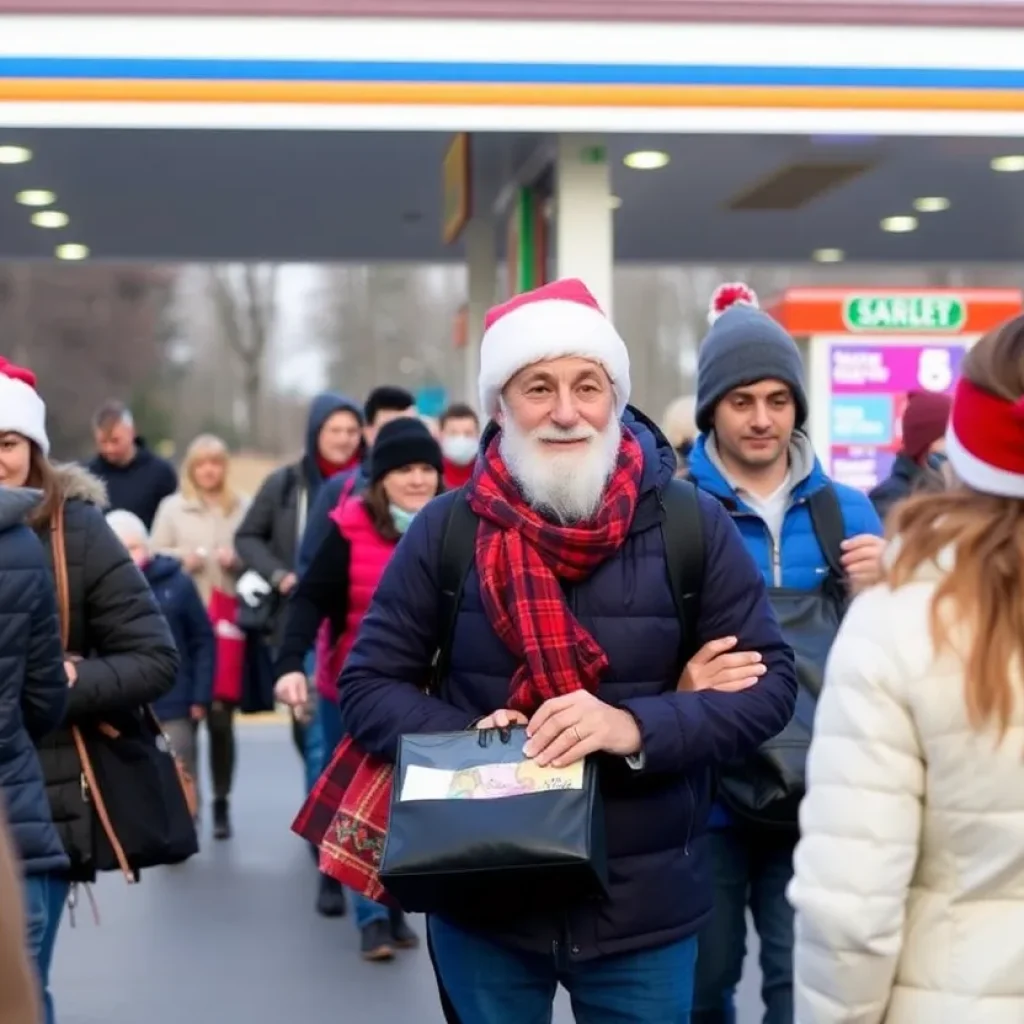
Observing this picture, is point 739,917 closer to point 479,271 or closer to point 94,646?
point 94,646

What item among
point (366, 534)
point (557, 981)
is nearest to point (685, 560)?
point (557, 981)

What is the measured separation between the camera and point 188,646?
29.1 feet

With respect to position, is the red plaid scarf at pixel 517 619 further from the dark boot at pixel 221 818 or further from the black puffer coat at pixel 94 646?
the dark boot at pixel 221 818

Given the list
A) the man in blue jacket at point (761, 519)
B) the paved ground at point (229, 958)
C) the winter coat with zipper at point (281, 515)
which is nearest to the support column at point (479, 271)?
the winter coat with zipper at point (281, 515)

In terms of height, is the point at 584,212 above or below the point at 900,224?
below

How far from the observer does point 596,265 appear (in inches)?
384

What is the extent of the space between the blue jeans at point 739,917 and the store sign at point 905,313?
8.15 meters

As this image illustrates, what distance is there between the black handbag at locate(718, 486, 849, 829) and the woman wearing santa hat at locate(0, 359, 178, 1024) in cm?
144

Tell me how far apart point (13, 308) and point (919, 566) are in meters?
49.7

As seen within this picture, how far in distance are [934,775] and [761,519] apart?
1997mm

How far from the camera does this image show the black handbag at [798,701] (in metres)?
4.18

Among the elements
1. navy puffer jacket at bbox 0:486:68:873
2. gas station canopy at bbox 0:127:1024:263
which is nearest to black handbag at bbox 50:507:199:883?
navy puffer jacket at bbox 0:486:68:873

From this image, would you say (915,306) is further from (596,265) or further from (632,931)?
(632,931)

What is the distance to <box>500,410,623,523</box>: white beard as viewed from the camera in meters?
3.38
